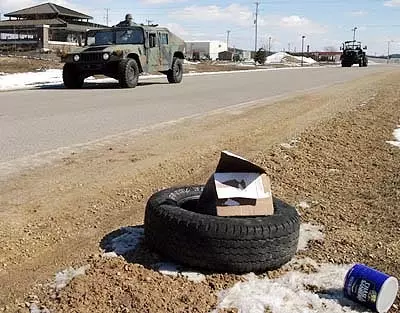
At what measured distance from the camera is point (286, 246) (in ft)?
12.7

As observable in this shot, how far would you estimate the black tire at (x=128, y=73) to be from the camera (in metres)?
18.9

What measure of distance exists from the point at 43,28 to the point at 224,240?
63.4 m

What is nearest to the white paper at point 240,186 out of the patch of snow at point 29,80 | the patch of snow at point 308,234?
the patch of snow at point 308,234

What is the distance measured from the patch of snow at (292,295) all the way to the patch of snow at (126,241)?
902mm

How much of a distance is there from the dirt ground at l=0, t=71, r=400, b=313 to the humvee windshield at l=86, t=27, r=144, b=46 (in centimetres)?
1096

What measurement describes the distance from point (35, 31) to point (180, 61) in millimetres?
47261

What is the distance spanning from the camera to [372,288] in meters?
3.33

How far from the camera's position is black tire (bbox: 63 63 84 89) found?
63.6ft

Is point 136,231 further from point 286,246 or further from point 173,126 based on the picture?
point 173,126

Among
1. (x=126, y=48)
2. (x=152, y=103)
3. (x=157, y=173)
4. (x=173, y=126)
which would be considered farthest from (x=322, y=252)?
(x=126, y=48)

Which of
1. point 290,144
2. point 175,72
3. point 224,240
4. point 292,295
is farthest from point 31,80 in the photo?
point 292,295

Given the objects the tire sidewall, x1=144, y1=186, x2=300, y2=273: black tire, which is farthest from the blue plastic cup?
the tire sidewall

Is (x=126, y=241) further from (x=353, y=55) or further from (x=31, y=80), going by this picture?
(x=353, y=55)

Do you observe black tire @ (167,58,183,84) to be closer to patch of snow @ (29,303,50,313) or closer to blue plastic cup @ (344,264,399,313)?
blue plastic cup @ (344,264,399,313)
